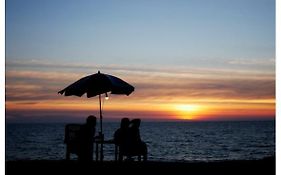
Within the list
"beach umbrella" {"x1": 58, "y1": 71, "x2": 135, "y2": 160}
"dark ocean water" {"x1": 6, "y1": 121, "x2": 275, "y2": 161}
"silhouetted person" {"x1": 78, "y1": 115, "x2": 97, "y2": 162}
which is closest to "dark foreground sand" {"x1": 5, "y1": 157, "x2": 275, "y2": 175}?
"silhouetted person" {"x1": 78, "y1": 115, "x2": 97, "y2": 162}

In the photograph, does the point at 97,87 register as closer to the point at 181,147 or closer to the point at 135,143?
the point at 135,143

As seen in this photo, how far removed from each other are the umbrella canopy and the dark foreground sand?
1.28m

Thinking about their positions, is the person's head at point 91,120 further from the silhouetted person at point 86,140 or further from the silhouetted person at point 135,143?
the silhouetted person at point 135,143

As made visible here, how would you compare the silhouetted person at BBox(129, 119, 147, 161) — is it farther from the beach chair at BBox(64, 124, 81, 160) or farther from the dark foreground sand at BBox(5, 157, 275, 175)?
the beach chair at BBox(64, 124, 81, 160)

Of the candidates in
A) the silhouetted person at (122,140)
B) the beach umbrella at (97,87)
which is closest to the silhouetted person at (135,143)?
the silhouetted person at (122,140)

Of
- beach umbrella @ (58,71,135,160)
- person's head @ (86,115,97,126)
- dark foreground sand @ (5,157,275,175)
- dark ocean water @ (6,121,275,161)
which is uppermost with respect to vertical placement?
beach umbrella @ (58,71,135,160)

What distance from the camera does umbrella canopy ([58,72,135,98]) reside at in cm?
741

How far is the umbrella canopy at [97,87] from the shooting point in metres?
7.41

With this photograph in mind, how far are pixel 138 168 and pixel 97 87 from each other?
5.32 feet

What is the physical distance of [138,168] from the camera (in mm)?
7137

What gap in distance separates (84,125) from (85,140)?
26cm

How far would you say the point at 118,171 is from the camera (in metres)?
6.82
